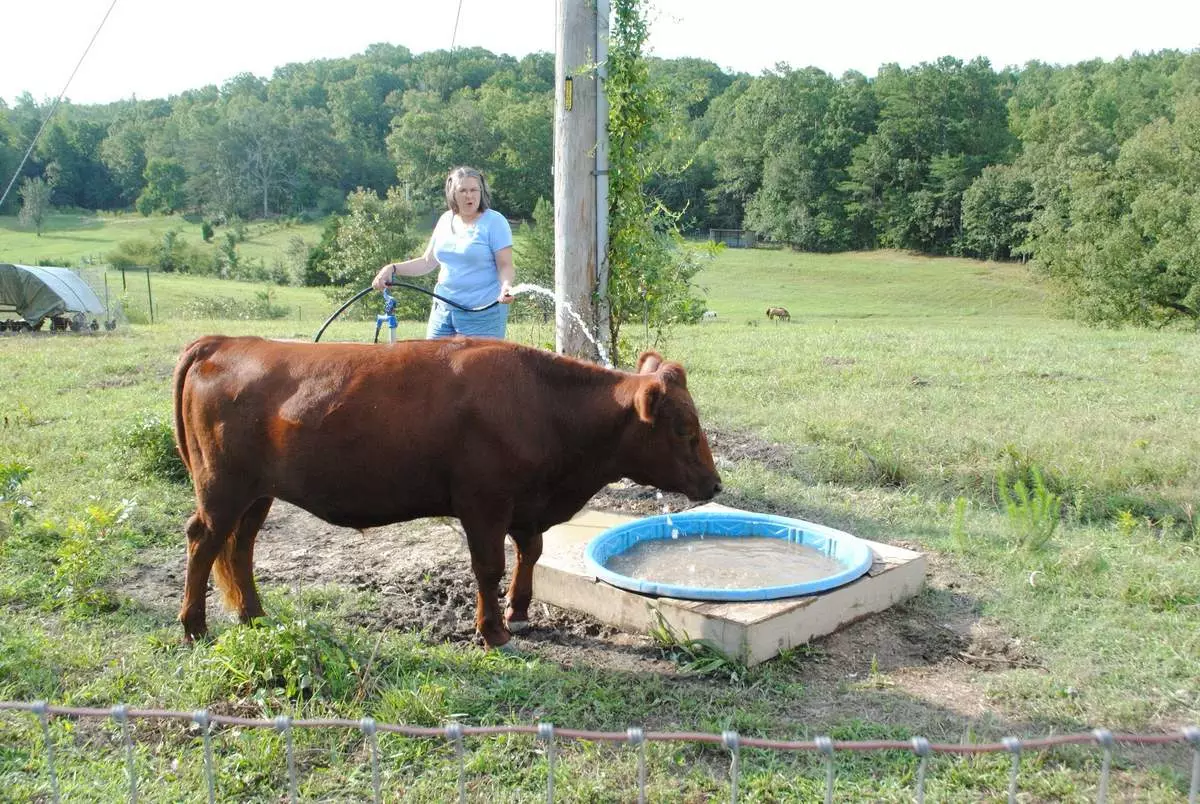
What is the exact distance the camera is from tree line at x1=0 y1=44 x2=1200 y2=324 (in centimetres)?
5153

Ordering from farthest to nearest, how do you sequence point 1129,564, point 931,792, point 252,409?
point 1129,564 < point 252,409 < point 931,792

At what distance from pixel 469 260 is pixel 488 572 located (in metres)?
2.70

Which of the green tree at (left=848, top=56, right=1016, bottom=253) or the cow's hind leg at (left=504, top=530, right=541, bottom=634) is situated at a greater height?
the green tree at (left=848, top=56, right=1016, bottom=253)

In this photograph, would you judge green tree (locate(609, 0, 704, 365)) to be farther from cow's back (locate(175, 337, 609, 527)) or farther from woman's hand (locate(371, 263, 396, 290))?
cow's back (locate(175, 337, 609, 527))

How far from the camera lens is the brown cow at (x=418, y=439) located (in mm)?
4727

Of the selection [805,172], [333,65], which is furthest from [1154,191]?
[333,65]

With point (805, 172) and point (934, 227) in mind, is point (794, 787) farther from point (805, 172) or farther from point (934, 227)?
point (805, 172)

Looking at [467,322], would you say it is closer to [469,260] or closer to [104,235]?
[469,260]

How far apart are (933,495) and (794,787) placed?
4.53m

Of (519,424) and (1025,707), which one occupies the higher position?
(519,424)

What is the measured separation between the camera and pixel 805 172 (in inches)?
3406

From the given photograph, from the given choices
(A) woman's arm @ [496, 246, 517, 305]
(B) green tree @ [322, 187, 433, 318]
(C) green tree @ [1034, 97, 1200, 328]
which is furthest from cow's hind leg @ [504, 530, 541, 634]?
(B) green tree @ [322, 187, 433, 318]

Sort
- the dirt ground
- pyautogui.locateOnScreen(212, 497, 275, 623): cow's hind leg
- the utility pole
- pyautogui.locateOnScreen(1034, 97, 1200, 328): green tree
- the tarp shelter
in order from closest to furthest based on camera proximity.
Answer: the dirt ground, pyautogui.locateOnScreen(212, 497, 275, 623): cow's hind leg, the utility pole, the tarp shelter, pyautogui.locateOnScreen(1034, 97, 1200, 328): green tree

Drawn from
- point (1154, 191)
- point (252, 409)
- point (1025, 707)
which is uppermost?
point (1154, 191)
